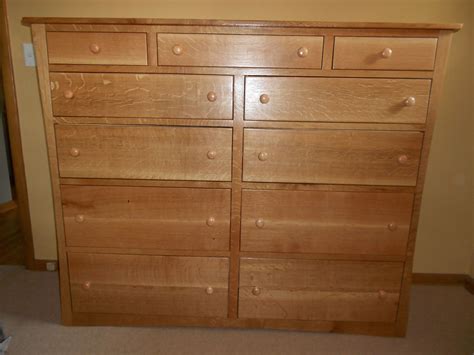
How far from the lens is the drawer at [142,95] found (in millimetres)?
1277

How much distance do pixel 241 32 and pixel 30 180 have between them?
1.59 metres

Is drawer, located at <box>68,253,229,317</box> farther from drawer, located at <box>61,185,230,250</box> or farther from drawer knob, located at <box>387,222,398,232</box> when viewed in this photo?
drawer knob, located at <box>387,222,398,232</box>

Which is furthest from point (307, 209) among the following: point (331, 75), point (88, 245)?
point (88, 245)

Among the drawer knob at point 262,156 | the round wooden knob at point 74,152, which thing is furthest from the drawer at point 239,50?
the round wooden knob at point 74,152

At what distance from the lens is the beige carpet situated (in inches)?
58.1

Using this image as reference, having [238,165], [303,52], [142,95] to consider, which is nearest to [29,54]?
[142,95]

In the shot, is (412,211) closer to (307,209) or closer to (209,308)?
(307,209)

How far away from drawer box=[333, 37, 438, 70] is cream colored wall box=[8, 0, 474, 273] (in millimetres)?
556

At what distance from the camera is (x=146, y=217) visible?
55.8 inches

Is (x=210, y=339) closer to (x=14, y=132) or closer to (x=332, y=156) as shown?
(x=332, y=156)

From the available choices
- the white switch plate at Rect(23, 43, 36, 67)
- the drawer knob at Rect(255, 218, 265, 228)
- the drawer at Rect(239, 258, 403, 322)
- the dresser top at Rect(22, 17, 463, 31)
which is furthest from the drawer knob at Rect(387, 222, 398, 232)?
the white switch plate at Rect(23, 43, 36, 67)

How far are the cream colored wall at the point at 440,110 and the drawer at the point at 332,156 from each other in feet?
2.21

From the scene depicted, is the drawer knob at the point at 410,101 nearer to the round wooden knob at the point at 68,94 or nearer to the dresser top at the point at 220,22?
the dresser top at the point at 220,22

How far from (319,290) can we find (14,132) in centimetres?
190
